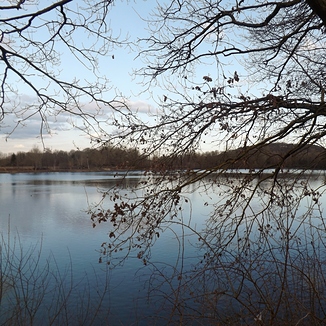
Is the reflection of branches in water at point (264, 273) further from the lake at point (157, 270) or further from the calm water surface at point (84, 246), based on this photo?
the calm water surface at point (84, 246)

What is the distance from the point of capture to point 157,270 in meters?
3.77

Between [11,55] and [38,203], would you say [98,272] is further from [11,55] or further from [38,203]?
[38,203]

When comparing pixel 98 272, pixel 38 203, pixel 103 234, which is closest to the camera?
pixel 98 272

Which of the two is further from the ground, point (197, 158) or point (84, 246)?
point (197, 158)

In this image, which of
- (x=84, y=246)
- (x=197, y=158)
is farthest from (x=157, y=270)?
(x=84, y=246)

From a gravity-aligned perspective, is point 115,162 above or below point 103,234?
above

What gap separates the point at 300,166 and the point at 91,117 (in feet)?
7.88

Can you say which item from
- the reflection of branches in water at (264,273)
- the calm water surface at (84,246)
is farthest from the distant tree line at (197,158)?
the reflection of branches in water at (264,273)

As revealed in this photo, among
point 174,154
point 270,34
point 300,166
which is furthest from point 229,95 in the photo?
point 270,34

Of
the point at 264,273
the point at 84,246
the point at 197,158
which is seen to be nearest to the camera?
the point at 197,158

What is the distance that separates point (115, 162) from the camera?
3.66 metres

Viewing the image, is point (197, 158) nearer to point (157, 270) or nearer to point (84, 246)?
point (157, 270)

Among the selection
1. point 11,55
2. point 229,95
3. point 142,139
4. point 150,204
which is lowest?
point 150,204

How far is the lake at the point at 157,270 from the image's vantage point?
366 centimetres
